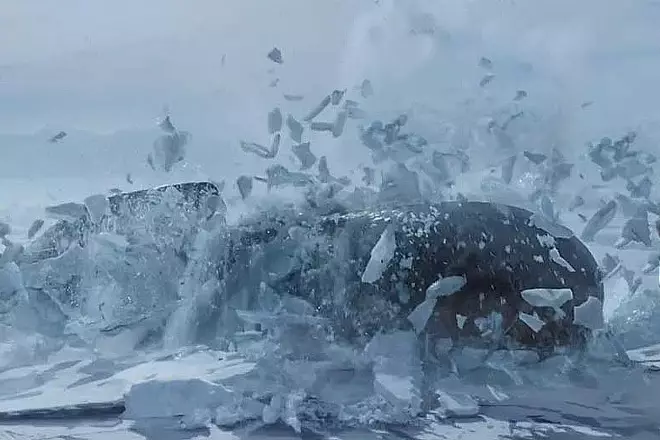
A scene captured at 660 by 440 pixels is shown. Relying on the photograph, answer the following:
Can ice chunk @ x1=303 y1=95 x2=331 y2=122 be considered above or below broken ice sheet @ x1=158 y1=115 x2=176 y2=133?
above

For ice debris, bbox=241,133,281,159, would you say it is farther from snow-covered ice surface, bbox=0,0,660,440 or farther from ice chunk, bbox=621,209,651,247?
ice chunk, bbox=621,209,651,247

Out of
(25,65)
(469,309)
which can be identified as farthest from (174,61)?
(469,309)

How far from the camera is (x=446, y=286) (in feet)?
3.72

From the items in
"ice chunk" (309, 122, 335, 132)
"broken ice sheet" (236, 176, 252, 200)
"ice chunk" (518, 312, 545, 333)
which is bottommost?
"ice chunk" (518, 312, 545, 333)

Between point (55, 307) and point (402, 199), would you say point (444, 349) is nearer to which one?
point (402, 199)

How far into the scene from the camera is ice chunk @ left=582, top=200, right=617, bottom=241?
115 cm

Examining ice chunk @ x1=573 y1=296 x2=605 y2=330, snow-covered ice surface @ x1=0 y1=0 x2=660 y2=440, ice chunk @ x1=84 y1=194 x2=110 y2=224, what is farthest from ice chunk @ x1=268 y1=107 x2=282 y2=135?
ice chunk @ x1=573 y1=296 x2=605 y2=330

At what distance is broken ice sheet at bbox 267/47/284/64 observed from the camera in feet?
3.78

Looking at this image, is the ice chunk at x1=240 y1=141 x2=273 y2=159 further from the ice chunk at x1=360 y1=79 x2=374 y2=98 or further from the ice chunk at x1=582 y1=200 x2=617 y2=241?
the ice chunk at x1=582 y1=200 x2=617 y2=241

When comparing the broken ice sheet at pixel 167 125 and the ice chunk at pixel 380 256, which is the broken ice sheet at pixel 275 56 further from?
the ice chunk at pixel 380 256

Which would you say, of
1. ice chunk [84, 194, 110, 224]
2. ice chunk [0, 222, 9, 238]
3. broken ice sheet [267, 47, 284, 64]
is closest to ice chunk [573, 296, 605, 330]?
broken ice sheet [267, 47, 284, 64]

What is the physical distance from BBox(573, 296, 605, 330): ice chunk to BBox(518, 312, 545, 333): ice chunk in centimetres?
5

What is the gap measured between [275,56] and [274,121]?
0.09m

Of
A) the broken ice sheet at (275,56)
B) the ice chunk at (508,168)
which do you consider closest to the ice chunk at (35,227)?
the broken ice sheet at (275,56)
